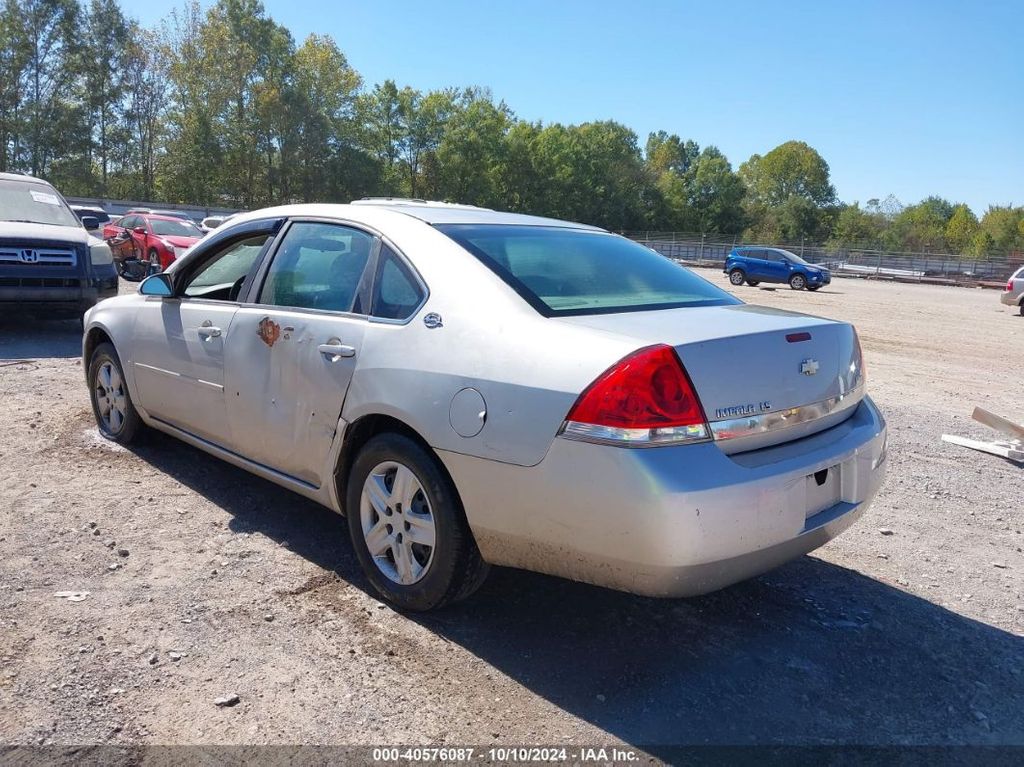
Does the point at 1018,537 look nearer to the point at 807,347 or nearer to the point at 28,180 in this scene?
the point at 807,347

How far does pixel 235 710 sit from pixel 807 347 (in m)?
2.37

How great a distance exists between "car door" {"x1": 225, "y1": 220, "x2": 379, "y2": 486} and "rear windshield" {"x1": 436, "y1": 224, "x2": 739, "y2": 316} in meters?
0.53

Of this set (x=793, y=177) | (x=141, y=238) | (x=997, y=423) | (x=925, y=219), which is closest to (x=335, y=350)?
(x=997, y=423)

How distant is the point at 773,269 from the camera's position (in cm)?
3347

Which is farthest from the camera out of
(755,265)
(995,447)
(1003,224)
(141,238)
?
(1003,224)

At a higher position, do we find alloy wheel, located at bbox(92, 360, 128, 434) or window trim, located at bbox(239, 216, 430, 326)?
window trim, located at bbox(239, 216, 430, 326)

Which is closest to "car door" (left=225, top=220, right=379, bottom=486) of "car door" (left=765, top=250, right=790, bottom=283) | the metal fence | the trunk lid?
the trunk lid

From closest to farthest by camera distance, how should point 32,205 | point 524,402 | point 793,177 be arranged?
point 524,402
point 32,205
point 793,177

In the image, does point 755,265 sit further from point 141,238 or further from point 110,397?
point 110,397

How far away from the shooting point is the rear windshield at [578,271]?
322 cm

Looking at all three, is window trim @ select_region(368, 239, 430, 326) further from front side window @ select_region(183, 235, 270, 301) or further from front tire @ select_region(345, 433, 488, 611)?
front side window @ select_region(183, 235, 270, 301)

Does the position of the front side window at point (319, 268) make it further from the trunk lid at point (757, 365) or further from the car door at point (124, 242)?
the car door at point (124, 242)

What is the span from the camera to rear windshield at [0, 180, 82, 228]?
9992 millimetres

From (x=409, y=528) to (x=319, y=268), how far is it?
136 centimetres
